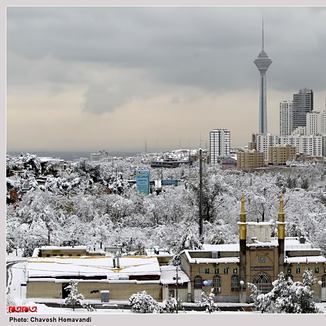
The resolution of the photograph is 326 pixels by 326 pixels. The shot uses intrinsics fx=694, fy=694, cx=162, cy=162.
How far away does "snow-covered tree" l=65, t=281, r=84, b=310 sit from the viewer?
5068mm

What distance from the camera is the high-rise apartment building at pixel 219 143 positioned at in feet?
21.2

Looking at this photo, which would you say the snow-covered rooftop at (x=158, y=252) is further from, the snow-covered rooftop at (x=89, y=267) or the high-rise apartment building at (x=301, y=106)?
the high-rise apartment building at (x=301, y=106)

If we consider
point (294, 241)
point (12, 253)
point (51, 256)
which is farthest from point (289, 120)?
point (12, 253)

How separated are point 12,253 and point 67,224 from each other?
1.38 meters

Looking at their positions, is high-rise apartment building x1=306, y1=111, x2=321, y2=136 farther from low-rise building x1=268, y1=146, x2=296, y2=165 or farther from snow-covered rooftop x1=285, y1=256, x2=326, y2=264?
snow-covered rooftop x1=285, y1=256, x2=326, y2=264

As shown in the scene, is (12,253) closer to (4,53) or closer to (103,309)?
(103,309)

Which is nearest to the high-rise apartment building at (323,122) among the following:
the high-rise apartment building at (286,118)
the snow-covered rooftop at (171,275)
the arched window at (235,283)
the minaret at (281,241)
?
the high-rise apartment building at (286,118)

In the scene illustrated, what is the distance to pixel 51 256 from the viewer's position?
6.52 m

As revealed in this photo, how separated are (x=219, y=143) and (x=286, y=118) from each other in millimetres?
787

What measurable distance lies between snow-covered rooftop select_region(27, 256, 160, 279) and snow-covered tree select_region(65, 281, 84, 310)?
25 cm

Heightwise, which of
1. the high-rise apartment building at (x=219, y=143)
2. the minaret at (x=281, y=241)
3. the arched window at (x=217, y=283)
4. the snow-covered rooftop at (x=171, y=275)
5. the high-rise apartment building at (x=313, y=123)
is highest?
the high-rise apartment building at (x=313, y=123)

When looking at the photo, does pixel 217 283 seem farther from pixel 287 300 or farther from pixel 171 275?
pixel 287 300

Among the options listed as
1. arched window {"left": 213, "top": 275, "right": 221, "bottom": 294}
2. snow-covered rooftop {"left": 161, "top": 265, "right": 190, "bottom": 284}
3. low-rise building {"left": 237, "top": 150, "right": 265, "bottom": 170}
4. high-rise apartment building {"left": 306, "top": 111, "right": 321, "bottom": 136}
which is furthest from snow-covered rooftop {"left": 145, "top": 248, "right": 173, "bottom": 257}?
high-rise apartment building {"left": 306, "top": 111, "right": 321, "bottom": 136}

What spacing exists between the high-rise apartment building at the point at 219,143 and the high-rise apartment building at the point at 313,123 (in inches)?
34.3
